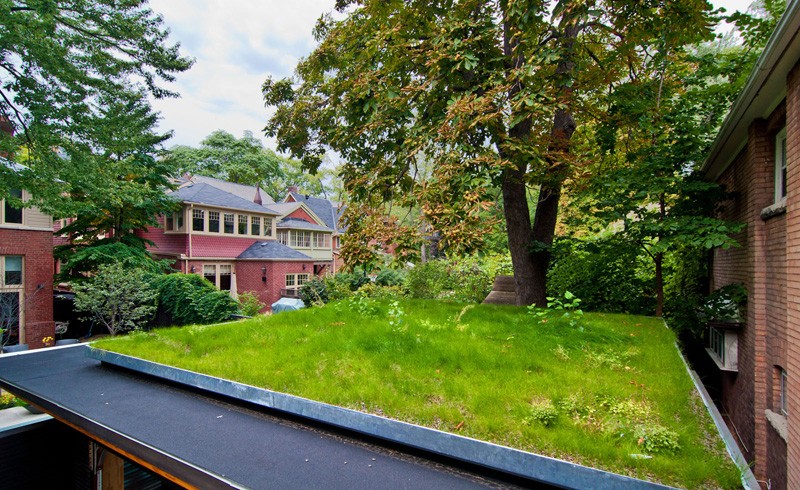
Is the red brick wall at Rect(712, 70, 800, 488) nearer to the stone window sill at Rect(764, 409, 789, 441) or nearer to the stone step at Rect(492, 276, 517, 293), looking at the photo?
the stone window sill at Rect(764, 409, 789, 441)

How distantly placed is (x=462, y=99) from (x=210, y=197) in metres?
19.0

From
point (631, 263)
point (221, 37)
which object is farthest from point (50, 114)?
point (631, 263)

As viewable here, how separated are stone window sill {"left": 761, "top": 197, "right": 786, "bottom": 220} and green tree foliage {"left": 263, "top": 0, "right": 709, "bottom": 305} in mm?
2415

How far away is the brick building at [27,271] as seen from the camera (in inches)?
510

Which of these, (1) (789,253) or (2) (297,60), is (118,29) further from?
(1) (789,253)

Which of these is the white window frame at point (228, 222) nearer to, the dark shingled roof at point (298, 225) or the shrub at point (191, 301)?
the dark shingled roof at point (298, 225)

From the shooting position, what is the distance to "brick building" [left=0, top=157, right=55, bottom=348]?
42.5ft

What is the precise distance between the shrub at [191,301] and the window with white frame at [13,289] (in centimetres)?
395

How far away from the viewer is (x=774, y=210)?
4.03 m

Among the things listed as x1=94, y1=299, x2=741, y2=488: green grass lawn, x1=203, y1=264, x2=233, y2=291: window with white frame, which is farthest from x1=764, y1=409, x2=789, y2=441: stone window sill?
x1=203, y1=264, x2=233, y2=291: window with white frame

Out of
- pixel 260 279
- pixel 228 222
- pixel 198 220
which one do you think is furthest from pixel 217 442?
pixel 228 222

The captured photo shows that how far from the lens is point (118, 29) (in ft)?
29.8

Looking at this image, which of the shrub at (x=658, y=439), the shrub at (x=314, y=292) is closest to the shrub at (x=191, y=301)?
the shrub at (x=314, y=292)

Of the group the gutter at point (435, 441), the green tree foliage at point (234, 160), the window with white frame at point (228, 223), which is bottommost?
the gutter at point (435, 441)
